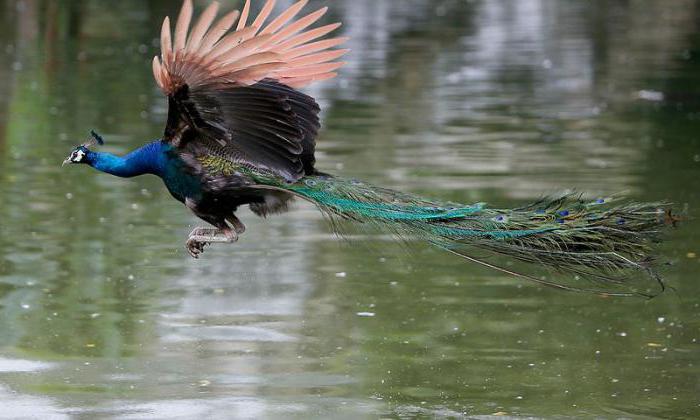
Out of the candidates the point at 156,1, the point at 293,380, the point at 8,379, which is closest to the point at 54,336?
the point at 8,379

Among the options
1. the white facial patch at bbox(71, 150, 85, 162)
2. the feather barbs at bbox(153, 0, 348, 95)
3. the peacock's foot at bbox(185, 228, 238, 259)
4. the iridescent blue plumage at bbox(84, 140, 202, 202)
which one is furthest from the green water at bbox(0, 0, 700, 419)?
the feather barbs at bbox(153, 0, 348, 95)

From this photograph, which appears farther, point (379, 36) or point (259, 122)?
point (379, 36)

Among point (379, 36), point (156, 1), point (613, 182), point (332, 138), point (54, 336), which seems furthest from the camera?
point (156, 1)

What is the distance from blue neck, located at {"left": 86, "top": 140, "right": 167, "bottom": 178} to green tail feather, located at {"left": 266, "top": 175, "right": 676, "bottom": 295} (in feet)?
2.24

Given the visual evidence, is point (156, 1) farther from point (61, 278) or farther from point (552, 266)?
point (552, 266)

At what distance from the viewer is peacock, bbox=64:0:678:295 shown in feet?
21.7

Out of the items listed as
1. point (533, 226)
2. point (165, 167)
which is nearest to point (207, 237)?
point (165, 167)

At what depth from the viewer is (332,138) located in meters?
14.5

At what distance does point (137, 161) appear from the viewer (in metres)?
7.18

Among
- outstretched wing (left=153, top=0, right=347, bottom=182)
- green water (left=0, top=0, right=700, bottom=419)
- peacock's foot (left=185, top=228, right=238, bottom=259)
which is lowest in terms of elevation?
green water (left=0, top=0, right=700, bottom=419)

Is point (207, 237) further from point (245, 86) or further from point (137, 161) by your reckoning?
point (245, 86)

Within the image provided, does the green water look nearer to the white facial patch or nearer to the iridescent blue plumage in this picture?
the iridescent blue plumage

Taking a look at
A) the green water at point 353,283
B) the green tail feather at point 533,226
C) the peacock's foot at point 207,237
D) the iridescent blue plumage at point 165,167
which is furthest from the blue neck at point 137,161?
the green water at point 353,283

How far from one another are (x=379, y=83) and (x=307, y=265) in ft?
29.3
